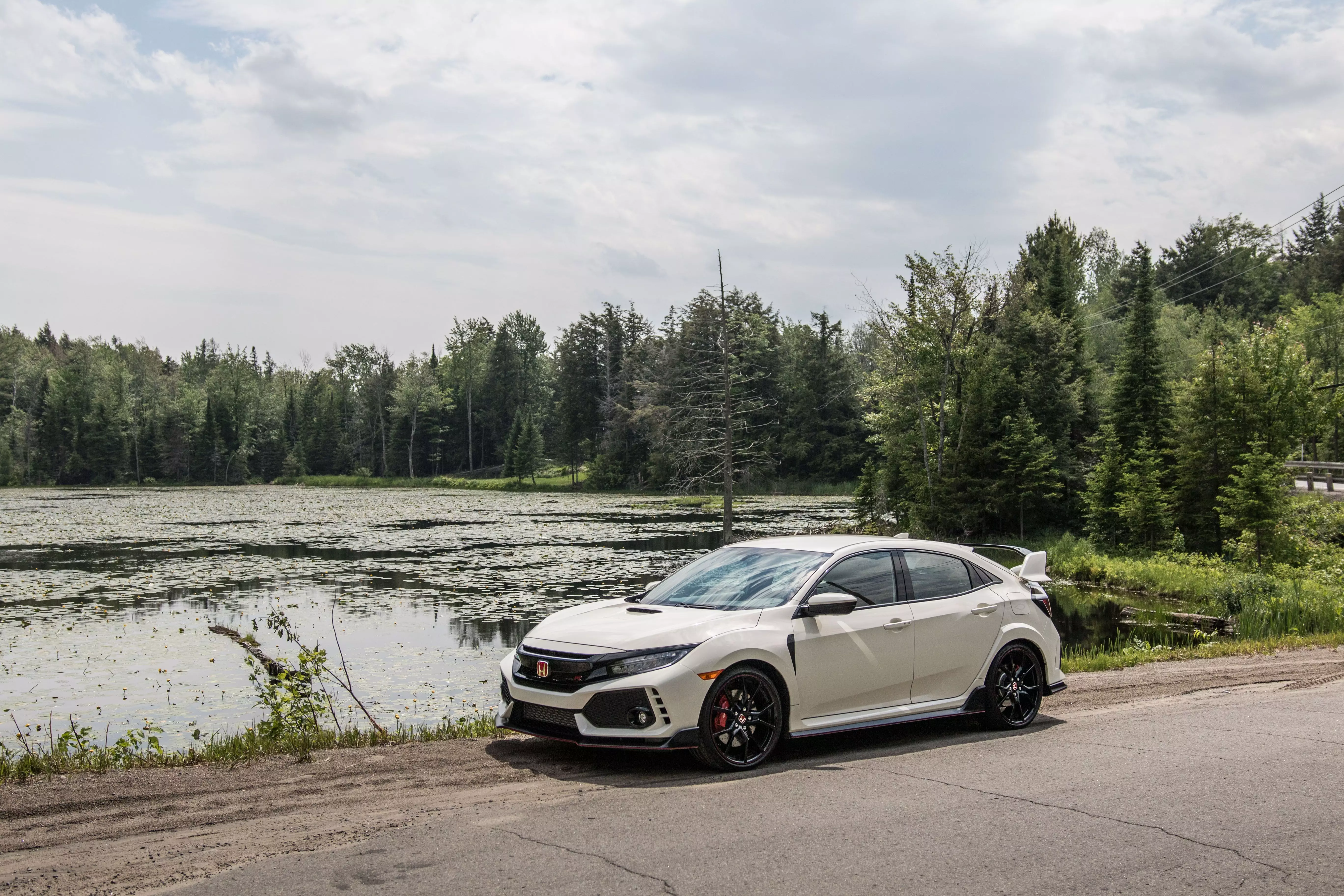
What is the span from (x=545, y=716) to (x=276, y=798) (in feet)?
5.98

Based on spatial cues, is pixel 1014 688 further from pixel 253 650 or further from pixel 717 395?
pixel 717 395

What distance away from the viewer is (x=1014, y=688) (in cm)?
901

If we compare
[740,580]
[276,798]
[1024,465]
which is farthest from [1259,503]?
[276,798]

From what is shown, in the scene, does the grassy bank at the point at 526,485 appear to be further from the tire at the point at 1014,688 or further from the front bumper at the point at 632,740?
the front bumper at the point at 632,740

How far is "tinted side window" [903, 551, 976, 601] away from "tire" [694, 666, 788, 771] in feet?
5.93

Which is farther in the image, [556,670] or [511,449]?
[511,449]

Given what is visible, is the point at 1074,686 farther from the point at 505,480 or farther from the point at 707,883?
the point at 505,480

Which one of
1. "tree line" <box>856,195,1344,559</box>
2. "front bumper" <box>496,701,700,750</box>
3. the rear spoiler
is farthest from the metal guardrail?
"front bumper" <box>496,701,700,750</box>

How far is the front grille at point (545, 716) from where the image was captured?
23.5 ft

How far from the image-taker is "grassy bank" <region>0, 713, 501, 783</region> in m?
7.62

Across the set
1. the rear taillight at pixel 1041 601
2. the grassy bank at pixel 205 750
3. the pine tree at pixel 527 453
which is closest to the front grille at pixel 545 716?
the grassy bank at pixel 205 750

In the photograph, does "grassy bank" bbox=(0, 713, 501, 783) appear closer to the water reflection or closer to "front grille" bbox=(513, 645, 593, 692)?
"front grille" bbox=(513, 645, 593, 692)

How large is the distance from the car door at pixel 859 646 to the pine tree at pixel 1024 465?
34752 mm

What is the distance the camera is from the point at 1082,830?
18.9 feet
